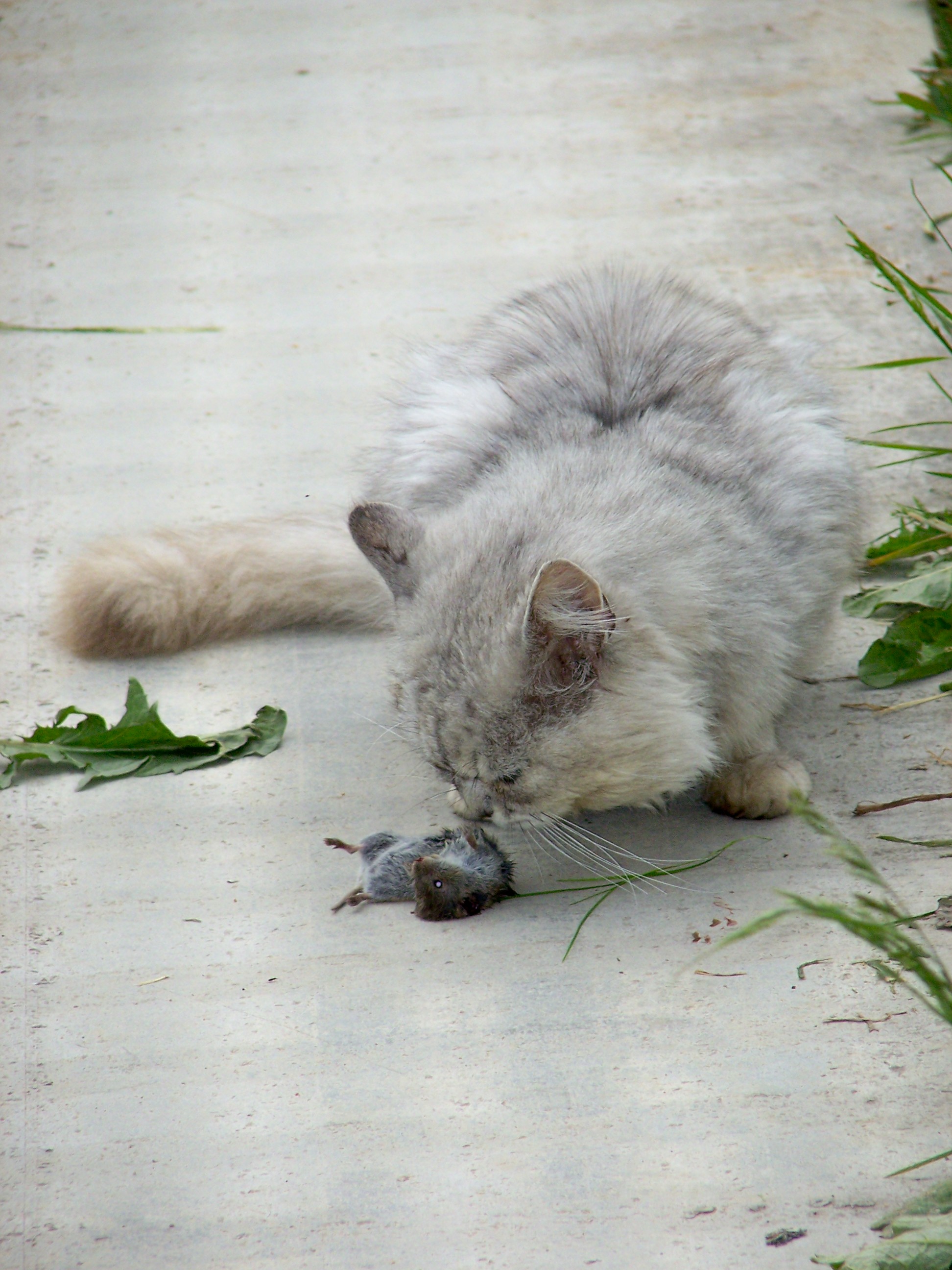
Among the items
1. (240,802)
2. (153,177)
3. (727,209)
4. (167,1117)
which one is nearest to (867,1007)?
(167,1117)

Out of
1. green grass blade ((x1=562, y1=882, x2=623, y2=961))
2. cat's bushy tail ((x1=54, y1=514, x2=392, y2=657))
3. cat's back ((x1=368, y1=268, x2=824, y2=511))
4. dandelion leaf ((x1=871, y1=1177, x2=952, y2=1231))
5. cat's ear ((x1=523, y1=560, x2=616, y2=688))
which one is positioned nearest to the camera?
dandelion leaf ((x1=871, y1=1177, x2=952, y2=1231))

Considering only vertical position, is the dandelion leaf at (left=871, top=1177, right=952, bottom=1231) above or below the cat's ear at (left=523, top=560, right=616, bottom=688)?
below

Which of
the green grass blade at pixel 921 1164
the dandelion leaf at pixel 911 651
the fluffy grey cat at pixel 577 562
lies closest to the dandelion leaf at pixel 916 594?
the dandelion leaf at pixel 911 651

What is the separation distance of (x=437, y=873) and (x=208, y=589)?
1.18 metres

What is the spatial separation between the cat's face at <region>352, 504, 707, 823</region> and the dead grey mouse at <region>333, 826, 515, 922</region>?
0.10 m

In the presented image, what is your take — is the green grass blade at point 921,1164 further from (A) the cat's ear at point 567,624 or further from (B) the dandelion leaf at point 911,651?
(B) the dandelion leaf at point 911,651

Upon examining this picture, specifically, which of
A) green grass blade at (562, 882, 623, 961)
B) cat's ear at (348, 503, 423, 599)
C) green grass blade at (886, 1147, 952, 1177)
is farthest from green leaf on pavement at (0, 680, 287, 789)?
green grass blade at (886, 1147, 952, 1177)

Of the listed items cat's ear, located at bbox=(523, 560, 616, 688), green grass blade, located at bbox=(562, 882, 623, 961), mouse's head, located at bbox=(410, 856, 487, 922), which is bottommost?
green grass blade, located at bbox=(562, 882, 623, 961)

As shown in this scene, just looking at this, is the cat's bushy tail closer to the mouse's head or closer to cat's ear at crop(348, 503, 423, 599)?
cat's ear at crop(348, 503, 423, 599)

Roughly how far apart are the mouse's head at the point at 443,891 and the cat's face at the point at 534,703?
12 cm

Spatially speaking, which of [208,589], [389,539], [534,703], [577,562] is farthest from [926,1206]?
[208,589]

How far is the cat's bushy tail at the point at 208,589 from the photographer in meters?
3.17

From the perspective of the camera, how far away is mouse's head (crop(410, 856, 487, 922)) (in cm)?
242

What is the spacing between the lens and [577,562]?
7.52ft
